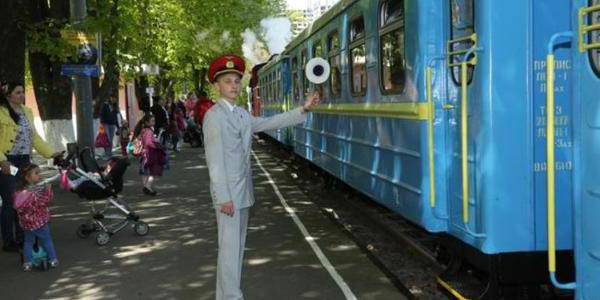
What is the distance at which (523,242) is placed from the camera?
443cm

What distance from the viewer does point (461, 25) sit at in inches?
198

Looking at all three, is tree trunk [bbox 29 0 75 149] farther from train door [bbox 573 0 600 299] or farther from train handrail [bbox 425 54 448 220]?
train door [bbox 573 0 600 299]

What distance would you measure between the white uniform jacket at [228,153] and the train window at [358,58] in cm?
328

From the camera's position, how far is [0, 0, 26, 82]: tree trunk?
33.3 ft

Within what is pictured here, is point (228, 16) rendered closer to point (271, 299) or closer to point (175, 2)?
point (175, 2)

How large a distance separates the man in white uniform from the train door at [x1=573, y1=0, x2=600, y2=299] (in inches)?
72.4

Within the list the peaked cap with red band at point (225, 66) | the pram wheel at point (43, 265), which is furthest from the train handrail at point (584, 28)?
the pram wheel at point (43, 265)

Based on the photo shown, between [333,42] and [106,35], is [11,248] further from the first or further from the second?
[106,35]

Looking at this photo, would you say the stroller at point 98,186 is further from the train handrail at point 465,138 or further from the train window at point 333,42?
the train handrail at point 465,138

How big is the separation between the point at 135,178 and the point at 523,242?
12.1 m

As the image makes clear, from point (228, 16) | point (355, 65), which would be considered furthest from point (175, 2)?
point (355, 65)

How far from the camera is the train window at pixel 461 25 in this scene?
480 cm

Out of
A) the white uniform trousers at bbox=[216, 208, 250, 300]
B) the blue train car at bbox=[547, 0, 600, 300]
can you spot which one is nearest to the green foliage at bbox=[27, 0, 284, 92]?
the white uniform trousers at bbox=[216, 208, 250, 300]

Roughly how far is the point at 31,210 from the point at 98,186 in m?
1.36
